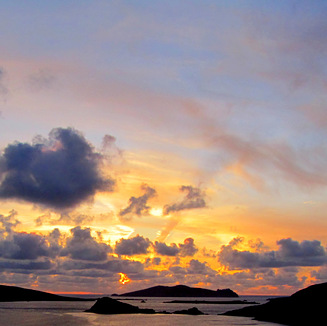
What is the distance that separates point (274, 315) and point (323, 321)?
3147 centimetres

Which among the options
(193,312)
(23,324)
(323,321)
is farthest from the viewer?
(193,312)

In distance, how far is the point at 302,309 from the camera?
12356cm

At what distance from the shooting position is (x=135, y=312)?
7869 inches

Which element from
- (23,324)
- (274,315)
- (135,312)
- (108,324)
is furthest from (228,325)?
(135,312)

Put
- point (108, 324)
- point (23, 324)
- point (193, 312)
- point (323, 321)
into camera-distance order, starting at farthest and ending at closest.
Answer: point (193, 312) < point (108, 324) < point (23, 324) < point (323, 321)

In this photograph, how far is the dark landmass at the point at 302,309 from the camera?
116m

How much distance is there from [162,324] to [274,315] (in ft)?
122

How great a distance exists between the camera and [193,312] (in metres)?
195

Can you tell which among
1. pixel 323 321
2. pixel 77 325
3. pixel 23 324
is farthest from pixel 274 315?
pixel 23 324

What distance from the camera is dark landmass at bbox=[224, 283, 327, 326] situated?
381 feet

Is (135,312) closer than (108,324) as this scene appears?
No

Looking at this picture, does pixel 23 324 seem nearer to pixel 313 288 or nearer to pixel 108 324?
pixel 108 324

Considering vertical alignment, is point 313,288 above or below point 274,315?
above

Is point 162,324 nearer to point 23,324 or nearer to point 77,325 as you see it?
point 77,325
